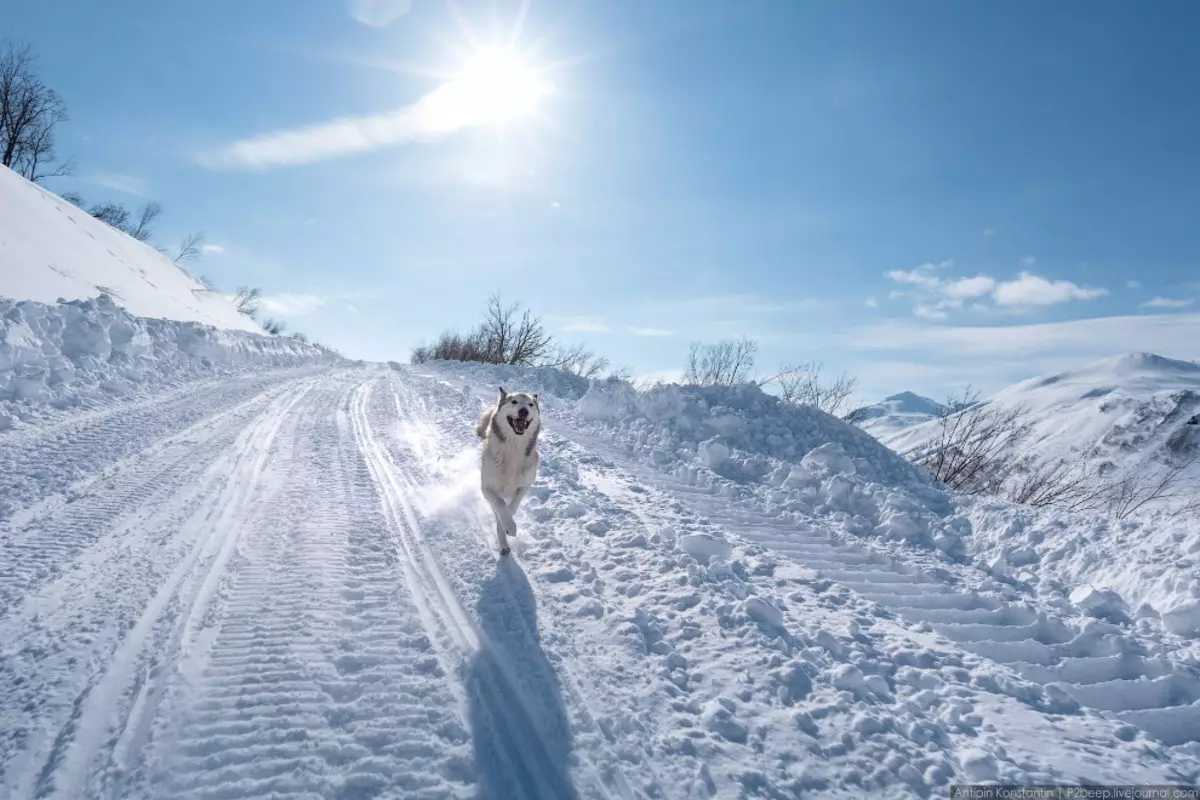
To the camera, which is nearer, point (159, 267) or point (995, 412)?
point (995, 412)

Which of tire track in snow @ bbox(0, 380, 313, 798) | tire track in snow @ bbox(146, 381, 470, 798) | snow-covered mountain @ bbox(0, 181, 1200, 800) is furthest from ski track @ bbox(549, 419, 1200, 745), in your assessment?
tire track in snow @ bbox(0, 380, 313, 798)

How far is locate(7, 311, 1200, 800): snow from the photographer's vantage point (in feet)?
8.48

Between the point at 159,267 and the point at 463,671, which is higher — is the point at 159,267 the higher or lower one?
the higher one

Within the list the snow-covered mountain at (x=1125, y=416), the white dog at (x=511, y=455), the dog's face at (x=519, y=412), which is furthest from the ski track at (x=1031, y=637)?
the snow-covered mountain at (x=1125, y=416)

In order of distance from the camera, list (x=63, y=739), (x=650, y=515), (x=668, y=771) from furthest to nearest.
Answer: (x=650, y=515) < (x=668, y=771) < (x=63, y=739)

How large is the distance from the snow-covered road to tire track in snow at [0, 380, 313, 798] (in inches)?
0.6

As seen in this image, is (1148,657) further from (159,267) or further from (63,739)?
(159,267)

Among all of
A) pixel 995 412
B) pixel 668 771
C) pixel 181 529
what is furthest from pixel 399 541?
pixel 995 412

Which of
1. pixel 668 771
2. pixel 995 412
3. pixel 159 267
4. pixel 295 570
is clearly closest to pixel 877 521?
pixel 668 771

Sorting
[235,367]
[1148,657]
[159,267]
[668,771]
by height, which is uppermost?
[159,267]

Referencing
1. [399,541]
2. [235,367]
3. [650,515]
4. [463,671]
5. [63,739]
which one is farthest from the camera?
[235,367]

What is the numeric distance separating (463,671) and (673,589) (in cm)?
189

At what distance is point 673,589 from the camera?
4547 mm

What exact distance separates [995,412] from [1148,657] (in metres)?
11.7
